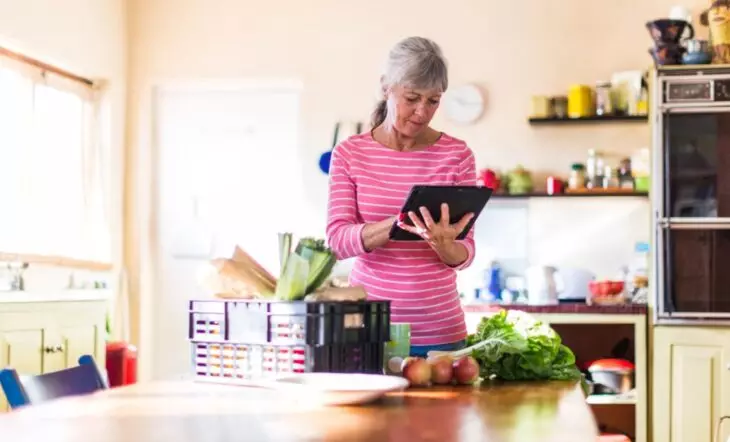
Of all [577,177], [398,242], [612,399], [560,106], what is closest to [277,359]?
[398,242]

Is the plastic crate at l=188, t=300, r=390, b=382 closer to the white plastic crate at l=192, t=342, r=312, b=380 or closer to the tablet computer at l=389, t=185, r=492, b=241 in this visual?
the white plastic crate at l=192, t=342, r=312, b=380

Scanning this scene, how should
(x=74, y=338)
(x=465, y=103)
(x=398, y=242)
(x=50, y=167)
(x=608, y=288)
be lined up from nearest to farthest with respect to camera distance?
(x=398, y=242)
(x=74, y=338)
(x=608, y=288)
(x=50, y=167)
(x=465, y=103)

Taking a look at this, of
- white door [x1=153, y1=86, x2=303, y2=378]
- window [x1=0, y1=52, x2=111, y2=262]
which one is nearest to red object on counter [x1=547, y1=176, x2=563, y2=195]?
white door [x1=153, y1=86, x2=303, y2=378]

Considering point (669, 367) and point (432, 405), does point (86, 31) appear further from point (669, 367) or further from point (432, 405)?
point (432, 405)

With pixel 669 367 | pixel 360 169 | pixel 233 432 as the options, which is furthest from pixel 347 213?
pixel 669 367

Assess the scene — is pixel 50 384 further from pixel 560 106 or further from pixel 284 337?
pixel 560 106

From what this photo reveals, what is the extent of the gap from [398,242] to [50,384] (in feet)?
2.58

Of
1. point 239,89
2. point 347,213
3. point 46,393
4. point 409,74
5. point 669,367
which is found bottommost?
point 669,367

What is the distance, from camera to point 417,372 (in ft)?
6.69

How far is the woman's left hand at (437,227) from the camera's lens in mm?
2131

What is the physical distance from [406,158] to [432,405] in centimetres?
80

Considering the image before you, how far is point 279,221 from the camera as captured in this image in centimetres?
586

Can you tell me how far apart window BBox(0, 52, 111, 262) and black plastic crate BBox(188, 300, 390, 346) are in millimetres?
3177

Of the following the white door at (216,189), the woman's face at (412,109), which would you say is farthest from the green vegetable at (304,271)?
the white door at (216,189)
